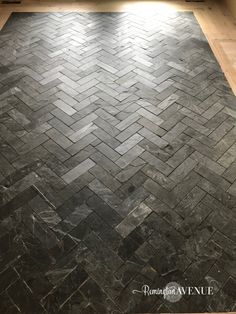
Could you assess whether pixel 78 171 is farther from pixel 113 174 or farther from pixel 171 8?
pixel 171 8

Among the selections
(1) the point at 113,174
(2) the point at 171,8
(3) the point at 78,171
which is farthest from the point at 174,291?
(2) the point at 171,8

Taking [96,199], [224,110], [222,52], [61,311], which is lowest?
[61,311]

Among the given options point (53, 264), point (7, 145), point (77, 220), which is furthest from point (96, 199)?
point (7, 145)

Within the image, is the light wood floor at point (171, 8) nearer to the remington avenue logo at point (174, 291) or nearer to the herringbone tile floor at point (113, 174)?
the herringbone tile floor at point (113, 174)

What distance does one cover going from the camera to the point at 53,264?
7.09 feet

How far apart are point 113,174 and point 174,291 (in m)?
1.14

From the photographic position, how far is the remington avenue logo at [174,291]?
201 cm

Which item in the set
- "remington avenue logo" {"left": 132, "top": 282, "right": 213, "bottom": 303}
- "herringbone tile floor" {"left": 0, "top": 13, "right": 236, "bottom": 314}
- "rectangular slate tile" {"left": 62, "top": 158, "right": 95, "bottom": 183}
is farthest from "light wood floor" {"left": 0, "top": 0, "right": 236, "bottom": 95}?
"remington avenue logo" {"left": 132, "top": 282, "right": 213, "bottom": 303}

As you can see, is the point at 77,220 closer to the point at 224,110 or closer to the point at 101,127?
the point at 101,127

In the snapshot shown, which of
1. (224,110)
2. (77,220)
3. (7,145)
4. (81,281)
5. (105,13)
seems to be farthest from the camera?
(105,13)

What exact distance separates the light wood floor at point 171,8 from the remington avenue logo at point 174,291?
3.76 meters

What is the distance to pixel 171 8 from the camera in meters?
5.48

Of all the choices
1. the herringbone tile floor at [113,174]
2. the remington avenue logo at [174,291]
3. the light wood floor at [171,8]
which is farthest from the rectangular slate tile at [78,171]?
the light wood floor at [171,8]

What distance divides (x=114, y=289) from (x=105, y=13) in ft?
15.7
